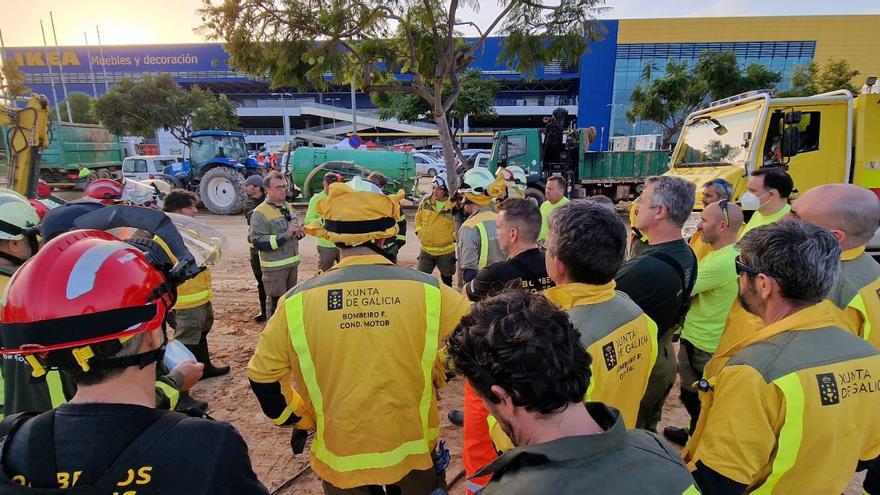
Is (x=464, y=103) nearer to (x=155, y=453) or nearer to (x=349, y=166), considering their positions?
(x=349, y=166)

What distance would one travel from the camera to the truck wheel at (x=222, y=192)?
47.4 feet

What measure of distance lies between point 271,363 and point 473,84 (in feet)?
89.3

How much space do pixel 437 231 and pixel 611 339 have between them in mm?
4281

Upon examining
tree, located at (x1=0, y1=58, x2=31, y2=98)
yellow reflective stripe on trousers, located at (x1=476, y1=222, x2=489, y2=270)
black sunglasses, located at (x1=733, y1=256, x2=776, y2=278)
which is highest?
tree, located at (x1=0, y1=58, x2=31, y2=98)

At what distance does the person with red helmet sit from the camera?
3.24ft

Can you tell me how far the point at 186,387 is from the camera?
1.75 m

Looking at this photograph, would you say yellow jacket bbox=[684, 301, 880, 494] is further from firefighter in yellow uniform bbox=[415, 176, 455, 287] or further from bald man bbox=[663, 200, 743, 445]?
firefighter in yellow uniform bbox=[415, 176, 455, 287]

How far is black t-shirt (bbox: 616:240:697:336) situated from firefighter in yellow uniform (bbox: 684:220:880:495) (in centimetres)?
69

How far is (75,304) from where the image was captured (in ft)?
3.51

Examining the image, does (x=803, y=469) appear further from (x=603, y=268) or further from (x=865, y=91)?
(x=865, y=91)

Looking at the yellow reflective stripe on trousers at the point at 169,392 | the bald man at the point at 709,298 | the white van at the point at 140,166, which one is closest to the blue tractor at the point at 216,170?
the white van at the point at 140,166

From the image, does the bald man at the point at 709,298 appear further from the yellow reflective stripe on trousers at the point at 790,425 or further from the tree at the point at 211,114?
the tree at the point at 211,114

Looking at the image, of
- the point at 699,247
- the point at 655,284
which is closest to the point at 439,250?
the point at 699,247

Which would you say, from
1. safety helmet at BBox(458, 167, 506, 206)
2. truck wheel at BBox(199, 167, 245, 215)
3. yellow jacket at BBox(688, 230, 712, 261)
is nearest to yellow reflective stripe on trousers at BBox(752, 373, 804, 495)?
yellow jacket at BBox(688, 230, 712, 261)
